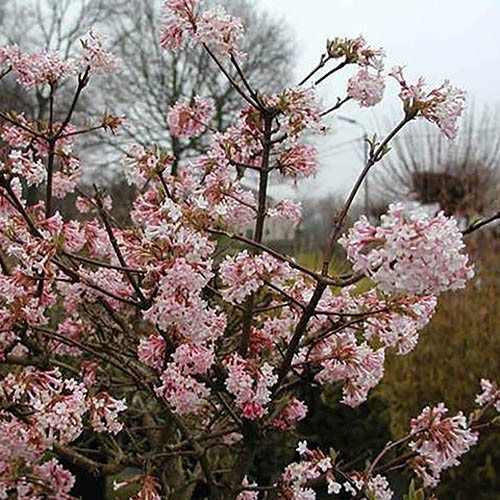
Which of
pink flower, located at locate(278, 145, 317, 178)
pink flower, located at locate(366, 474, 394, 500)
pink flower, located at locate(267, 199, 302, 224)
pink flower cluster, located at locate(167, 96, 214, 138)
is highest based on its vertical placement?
pink flower cluster, located at locate(167, 96, 214, 138)

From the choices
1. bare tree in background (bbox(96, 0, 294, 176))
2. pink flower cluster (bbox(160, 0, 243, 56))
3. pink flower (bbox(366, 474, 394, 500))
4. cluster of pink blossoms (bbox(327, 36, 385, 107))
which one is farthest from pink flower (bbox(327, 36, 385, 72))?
bare tree in background (bbox(96, 0, 294, 176))

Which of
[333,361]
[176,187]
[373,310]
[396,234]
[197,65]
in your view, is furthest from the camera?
[197,65]

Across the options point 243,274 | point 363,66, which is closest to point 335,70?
point 363,66

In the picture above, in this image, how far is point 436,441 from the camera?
1861mm

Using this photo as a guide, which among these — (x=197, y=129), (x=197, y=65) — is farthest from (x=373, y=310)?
(x=197, y=65)

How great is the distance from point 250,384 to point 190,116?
0.87 m

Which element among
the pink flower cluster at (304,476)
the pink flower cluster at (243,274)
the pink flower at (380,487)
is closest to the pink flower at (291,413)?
the pink flower cluster at (304,476)

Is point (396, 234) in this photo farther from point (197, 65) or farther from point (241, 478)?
point (197, 65)

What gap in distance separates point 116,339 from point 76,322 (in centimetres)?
28

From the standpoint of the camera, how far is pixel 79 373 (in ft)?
7.28

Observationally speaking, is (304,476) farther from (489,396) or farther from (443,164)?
(443,164)

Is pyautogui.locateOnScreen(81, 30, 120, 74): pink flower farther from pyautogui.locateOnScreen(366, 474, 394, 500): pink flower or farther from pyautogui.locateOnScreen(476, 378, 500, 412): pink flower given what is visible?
pyautogui.locateOnScreen(476, 378, 500, 412): pink flower

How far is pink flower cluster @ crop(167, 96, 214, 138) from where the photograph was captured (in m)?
2.22

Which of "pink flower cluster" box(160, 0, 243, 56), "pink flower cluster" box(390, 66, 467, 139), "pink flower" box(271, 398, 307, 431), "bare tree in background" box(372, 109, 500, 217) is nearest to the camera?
"pink flower cluster" box(390, 66, 467, 139)
